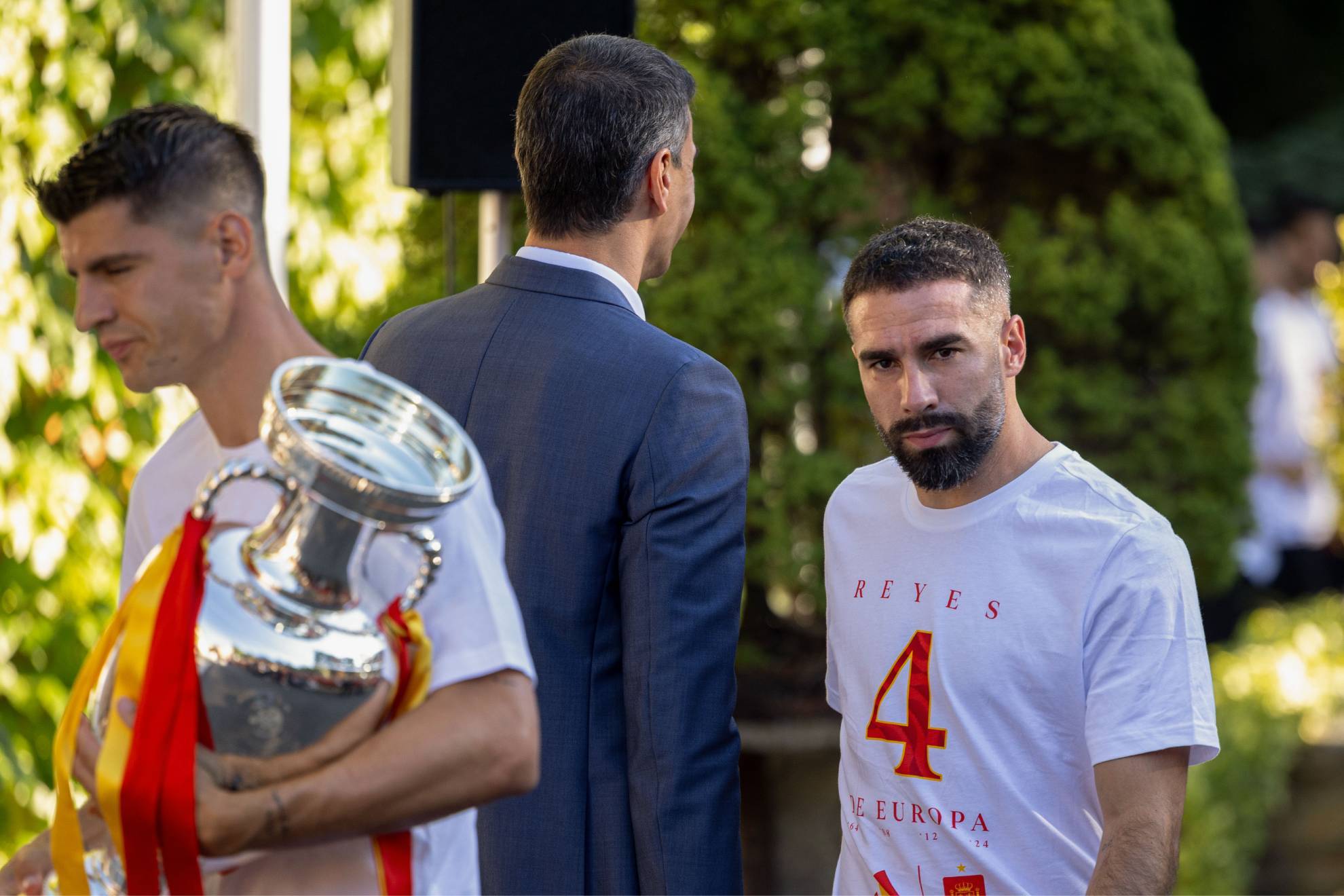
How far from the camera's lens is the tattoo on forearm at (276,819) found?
3.96ft

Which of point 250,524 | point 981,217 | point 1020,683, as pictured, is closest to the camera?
point 250,524

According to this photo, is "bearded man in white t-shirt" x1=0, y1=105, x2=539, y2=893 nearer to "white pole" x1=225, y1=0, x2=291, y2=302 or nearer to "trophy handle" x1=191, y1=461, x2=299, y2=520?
"trophy handle" x1=191, y1=461, x2=299, y2=520

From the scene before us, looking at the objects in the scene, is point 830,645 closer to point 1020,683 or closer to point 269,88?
point 1020,683

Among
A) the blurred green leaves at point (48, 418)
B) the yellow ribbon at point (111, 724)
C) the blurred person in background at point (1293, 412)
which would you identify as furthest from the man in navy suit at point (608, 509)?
the blurred person in background at point (1293, 412)

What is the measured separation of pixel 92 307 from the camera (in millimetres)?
1457

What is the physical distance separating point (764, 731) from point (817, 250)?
4.55 ft

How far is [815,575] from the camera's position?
4.34 meters

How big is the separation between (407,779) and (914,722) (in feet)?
3.33

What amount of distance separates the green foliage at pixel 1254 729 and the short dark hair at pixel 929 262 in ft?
7.50

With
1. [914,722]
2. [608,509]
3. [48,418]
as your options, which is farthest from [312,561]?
[48,418]

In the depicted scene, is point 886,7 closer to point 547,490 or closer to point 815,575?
point 815,575

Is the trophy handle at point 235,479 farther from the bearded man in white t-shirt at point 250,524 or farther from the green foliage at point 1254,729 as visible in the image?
the green foliage at point 1254,729

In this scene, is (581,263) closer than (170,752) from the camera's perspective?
No

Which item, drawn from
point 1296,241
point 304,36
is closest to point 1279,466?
point 1296,241
